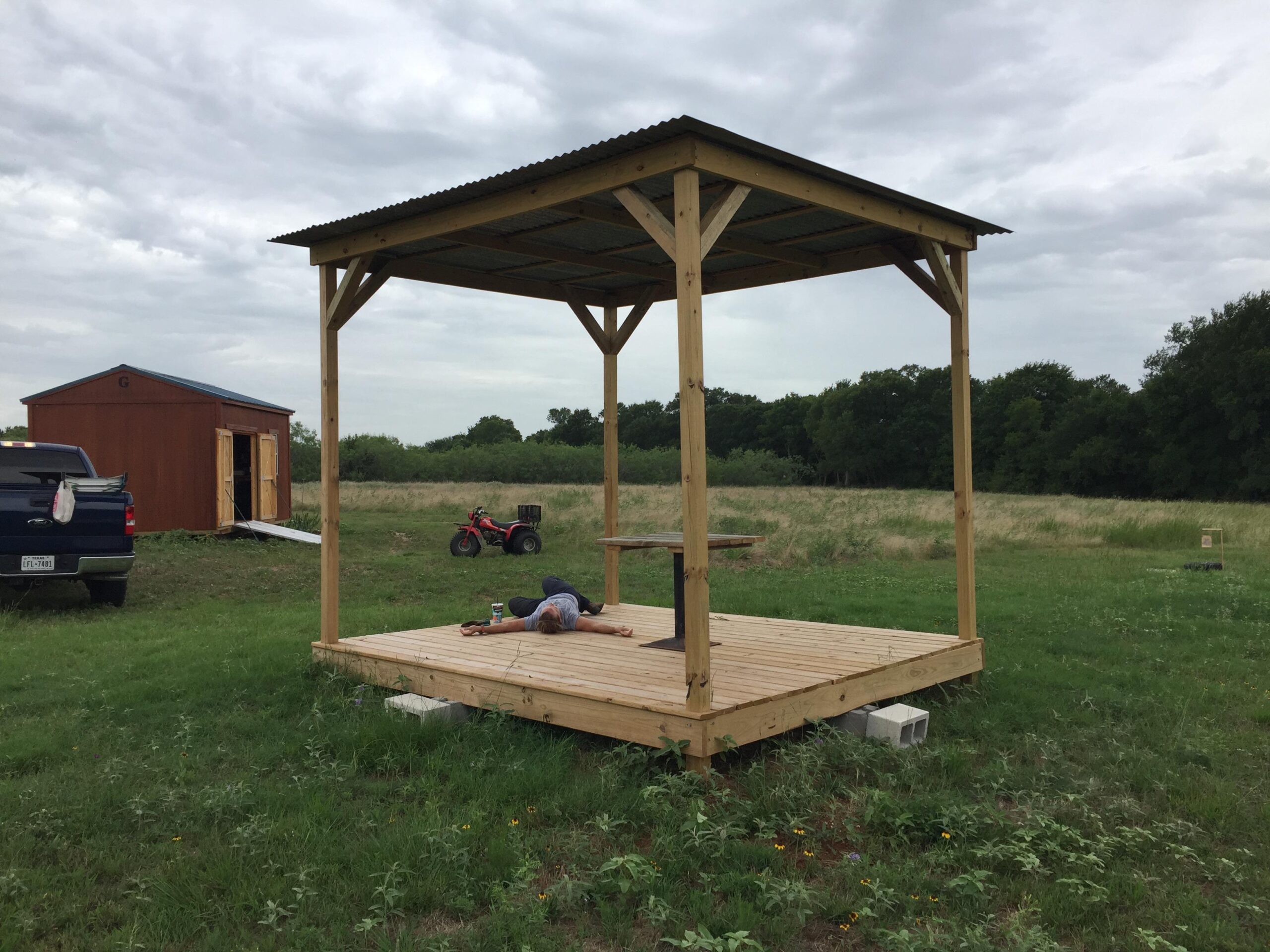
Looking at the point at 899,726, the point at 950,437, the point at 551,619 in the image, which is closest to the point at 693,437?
the point at 899,726

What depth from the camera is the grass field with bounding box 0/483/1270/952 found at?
278 centimetres

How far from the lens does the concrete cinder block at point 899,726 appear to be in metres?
4.54

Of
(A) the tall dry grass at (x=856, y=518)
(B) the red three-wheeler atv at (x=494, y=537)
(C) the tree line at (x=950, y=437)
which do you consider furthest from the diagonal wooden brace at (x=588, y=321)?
(C) the tree line at (x=950, y=437)

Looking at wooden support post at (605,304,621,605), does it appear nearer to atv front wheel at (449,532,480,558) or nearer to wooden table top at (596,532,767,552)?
wooden table top at (596,532,767,552)

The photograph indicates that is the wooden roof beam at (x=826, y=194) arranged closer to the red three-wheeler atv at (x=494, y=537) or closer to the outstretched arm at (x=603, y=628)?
the outstretched arm at (x=603, y=628)

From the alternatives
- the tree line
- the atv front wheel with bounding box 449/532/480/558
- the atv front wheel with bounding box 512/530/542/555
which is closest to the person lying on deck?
the atv front wheel with bounding box 449/532/480/558

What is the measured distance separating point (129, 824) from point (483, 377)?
18.4 m

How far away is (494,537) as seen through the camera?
1449 centimetres

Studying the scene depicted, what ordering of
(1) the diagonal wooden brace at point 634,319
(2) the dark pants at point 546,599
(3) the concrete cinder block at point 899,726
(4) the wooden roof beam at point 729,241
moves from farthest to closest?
(1) the diagonal wooden brace at point 634,319, (2) the dark pants at point 546,599, (4) the wooden roof beam at point 729,241, (3) the concrete cinder block at point 899,726

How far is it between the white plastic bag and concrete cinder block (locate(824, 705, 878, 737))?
758 cm

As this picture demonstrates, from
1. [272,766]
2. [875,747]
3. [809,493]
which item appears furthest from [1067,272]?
[272,766]

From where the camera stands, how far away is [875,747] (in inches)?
171

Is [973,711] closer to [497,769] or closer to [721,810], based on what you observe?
[721,810]

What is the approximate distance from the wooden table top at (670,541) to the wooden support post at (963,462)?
53.0 inches
